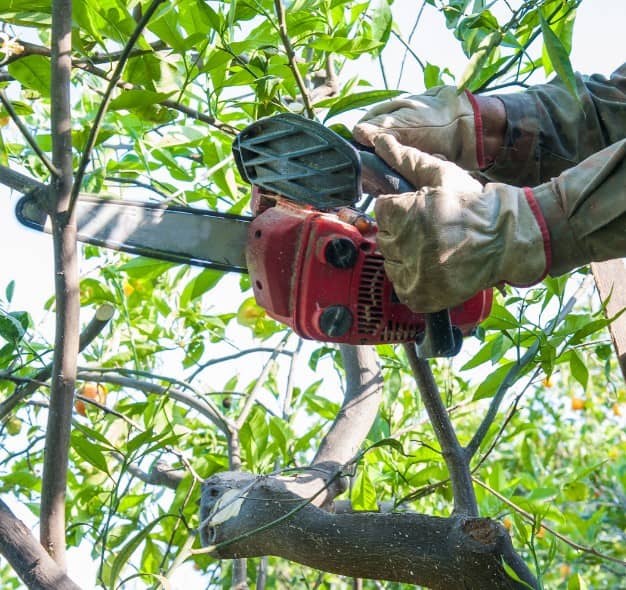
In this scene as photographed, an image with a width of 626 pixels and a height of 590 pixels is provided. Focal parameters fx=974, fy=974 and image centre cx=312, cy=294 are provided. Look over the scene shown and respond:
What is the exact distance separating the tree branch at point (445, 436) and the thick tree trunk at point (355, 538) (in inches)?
8.4

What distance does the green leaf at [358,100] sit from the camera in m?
1.50

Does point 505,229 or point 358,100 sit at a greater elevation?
point 358,100

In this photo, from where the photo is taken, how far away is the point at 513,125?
146 centimetres

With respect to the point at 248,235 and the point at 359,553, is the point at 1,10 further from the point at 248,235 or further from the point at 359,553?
the point at 359,553

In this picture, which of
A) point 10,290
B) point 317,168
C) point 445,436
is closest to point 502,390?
point 445,436

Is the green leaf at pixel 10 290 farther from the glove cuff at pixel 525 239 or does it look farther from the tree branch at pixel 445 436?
the glove cuff at pixel 525 239

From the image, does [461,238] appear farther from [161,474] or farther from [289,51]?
[161,474]

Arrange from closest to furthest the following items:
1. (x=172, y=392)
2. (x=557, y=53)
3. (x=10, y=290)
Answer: (x=557, y=53) → (x=10, y=290) → (x=172, y=392)

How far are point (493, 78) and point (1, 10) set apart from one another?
30.2 inches

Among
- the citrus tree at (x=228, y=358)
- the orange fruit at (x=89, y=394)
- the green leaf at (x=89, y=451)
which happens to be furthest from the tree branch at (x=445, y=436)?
the orange fruit at (x=89, y=394)

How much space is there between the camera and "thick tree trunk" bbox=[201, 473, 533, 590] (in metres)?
1.08

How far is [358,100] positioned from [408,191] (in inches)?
11.0

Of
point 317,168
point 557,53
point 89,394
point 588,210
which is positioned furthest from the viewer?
point 89,394

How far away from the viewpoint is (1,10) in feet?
4.52
